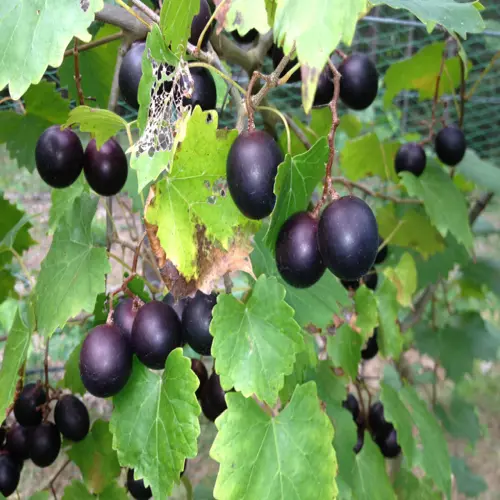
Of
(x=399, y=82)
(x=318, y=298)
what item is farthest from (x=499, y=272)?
(x=318, y=298)

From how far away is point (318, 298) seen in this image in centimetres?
91

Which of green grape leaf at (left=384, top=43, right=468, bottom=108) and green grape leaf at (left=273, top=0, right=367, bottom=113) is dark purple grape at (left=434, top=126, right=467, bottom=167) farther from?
green grape leaf at (left=273, top=0, right=367, bottom=113)

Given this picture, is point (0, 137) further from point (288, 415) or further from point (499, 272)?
point (499, 272)

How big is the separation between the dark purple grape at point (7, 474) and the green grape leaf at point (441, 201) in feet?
3.06

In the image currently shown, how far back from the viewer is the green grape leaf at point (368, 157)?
4.88ft

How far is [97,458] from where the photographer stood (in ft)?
3.33

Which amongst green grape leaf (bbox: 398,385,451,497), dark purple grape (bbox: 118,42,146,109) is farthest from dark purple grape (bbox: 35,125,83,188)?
green grape leaf (bbox: 398,385,451,497)

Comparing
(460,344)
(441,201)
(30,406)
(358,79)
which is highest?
(358,79)

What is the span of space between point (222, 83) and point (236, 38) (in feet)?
0.35

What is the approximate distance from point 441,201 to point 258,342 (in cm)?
75

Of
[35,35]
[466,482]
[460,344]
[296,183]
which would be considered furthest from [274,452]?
[466,482]

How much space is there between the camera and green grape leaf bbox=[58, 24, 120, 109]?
118 centimetres

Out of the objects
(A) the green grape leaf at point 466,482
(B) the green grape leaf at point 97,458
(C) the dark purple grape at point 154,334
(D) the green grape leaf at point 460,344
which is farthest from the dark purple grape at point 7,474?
(A) the green grape leaf at point 466,482

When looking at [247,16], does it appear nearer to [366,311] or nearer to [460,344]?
[366,311]
